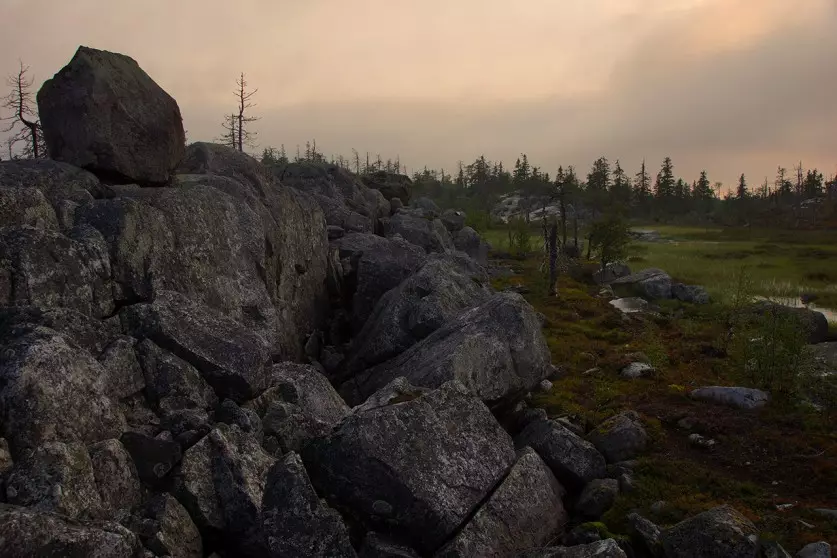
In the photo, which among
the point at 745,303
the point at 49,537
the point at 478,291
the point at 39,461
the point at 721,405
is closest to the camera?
the point at 49,537

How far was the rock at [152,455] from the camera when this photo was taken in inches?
555

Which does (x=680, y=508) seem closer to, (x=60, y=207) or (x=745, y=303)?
(x=60, y=207)

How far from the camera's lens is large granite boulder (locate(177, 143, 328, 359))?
30.6 metres

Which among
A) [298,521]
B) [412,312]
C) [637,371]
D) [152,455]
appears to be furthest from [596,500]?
[637,371]

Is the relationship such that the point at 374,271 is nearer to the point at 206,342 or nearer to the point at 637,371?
the point at 637,371

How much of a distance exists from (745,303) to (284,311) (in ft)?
118

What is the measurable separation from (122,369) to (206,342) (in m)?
2.94

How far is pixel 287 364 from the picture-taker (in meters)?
23.0

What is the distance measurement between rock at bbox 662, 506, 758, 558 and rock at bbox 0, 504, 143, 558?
1469cm

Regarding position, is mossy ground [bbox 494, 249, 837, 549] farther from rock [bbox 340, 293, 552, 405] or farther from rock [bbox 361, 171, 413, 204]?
rock [bbox 361, 171, 413, 204]

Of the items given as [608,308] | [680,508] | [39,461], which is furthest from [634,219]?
[39,461]

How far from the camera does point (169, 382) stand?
1681 centimetres

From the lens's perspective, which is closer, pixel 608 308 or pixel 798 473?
pixel 798 473

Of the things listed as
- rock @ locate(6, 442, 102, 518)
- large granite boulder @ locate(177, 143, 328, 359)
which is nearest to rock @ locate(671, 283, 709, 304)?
large granite boulder @ locate(177, 143, 328, 359)
